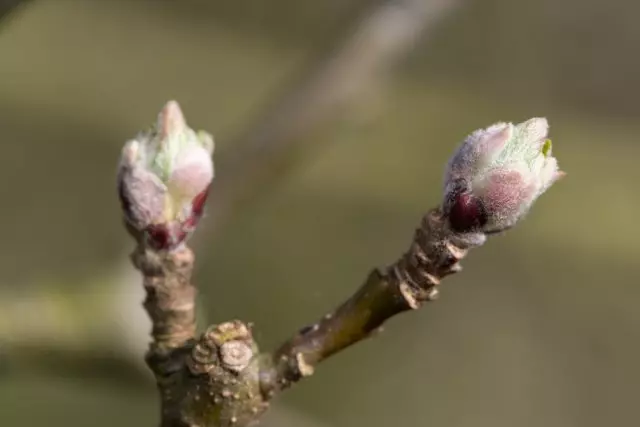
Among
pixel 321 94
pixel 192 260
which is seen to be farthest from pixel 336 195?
pixel 192 260

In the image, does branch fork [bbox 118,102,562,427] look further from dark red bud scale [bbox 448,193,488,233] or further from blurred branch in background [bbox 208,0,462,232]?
blurred branch in background [bbox 208,0,462,232]

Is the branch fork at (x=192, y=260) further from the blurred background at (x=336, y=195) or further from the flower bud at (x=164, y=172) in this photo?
the blurred background at (x=336, y=195)

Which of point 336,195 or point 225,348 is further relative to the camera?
point 336,195

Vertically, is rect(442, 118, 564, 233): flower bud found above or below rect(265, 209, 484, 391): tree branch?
above

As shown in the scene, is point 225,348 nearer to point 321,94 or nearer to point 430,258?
point 430,258

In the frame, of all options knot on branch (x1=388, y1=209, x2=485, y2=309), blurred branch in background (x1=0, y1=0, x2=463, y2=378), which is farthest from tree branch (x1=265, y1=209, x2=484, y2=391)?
blurred branch in background (x1=0, y1=0, x2=463, y2=378)

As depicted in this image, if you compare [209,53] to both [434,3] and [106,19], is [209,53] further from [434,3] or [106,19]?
[434,3]
